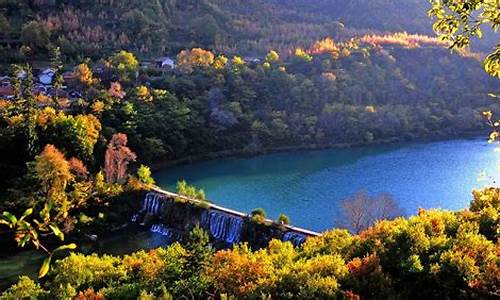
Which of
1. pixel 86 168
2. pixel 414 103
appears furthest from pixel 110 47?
pixel 414 103

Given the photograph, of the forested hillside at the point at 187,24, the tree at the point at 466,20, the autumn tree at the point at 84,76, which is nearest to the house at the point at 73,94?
the autumn tree at the point at 84,76

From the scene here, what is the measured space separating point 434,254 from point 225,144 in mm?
28297

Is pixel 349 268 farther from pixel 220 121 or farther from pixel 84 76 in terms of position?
pixel 84 76

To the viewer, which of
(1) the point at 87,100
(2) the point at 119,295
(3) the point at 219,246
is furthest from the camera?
(1) the point at 87,100

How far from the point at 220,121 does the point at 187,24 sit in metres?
24.4

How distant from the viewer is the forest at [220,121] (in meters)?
9.45

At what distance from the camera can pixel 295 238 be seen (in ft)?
63.9

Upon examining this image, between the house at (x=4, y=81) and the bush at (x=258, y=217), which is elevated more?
the house at (x=4, y=81)

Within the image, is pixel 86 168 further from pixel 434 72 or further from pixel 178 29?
pixel 434 72

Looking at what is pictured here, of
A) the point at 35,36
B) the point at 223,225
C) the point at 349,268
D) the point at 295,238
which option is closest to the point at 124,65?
the point at 35,36

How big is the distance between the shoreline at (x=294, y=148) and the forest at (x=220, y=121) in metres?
0.21

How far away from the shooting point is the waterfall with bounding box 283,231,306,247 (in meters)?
19.2

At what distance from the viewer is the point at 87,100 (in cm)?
3247

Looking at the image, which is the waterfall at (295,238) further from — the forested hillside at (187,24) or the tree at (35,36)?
the tree at (35,36)
